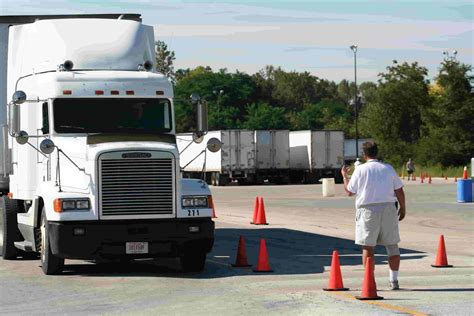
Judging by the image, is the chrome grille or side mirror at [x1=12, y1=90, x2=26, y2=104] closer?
the chrome grille

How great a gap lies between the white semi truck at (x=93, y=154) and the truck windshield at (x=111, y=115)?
16 mm

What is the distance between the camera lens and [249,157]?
7356cm

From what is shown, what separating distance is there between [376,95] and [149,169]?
9420 cm

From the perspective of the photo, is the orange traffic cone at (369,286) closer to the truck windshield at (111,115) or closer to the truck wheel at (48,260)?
the truck wheel at (48,260)

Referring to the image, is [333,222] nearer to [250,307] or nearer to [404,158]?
[250,307]

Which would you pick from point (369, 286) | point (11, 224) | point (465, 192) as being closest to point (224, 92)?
point (465, 192)

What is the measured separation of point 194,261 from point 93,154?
2241 mm

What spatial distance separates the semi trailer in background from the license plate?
5512cm

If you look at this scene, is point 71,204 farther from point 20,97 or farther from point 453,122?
point 453,122

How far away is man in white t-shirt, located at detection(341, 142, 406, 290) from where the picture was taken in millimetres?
14922

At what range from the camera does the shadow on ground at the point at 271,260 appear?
17.9 m

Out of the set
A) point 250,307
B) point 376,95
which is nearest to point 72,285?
point 250,307

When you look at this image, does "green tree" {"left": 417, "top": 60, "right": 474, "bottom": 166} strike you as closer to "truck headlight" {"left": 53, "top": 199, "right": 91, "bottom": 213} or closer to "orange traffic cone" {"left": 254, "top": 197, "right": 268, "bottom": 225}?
"orange traffic cone" {"left": 254, "top": 197, "right": 268, "bottom": 225}

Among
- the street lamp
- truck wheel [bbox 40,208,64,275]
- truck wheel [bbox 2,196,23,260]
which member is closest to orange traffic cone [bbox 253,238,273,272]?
truck wheel [bbox 40,208,64,275]
